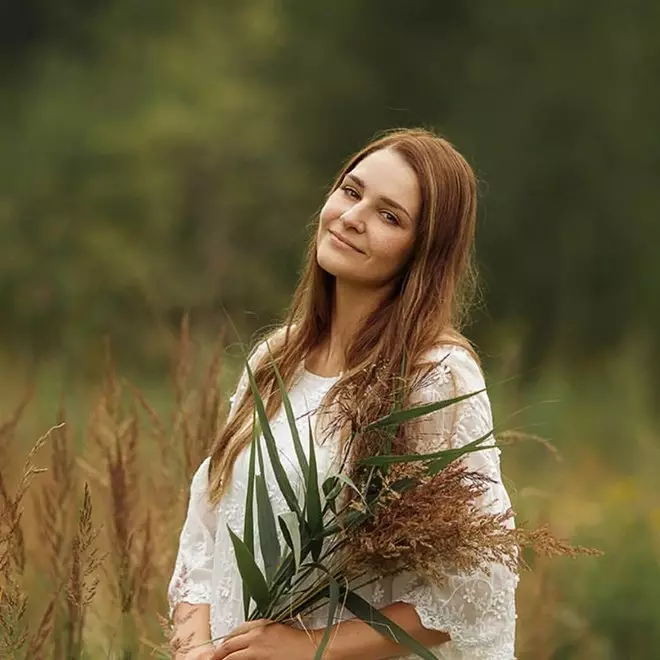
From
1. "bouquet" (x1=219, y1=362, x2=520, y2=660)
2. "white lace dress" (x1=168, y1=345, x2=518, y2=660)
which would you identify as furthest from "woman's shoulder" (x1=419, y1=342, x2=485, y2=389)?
"bouquet" (x1=219, y1=362, x2=520, y2=660)

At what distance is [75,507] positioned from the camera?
3.51 m

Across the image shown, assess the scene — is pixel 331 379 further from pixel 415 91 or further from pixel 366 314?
pixel 415 91

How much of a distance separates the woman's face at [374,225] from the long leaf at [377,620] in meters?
0.56

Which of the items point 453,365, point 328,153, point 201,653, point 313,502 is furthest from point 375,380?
point 328,153

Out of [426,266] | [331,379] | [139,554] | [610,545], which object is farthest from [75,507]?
[610,545]

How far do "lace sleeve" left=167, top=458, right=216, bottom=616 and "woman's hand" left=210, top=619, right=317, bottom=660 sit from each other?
36 cm

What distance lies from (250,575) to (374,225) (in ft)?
2.12

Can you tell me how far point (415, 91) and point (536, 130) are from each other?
1.48 metres

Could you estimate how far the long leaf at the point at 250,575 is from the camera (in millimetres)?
2248

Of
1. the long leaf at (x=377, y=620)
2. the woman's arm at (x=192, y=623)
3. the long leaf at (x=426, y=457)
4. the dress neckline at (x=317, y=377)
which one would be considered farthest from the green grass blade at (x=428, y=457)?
the woman's arm at (x=192, y=623)

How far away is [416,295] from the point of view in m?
2.57

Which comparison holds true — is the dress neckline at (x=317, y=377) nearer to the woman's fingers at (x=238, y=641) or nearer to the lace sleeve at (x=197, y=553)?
the lace sleeve at (x=197, y=553)

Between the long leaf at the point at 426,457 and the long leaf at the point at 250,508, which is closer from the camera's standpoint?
the long leaf at the point at 426,457

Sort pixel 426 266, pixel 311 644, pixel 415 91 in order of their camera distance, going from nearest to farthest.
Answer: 1. pixel 311 644
2. pixel 426 266
3. pixel 415 91
